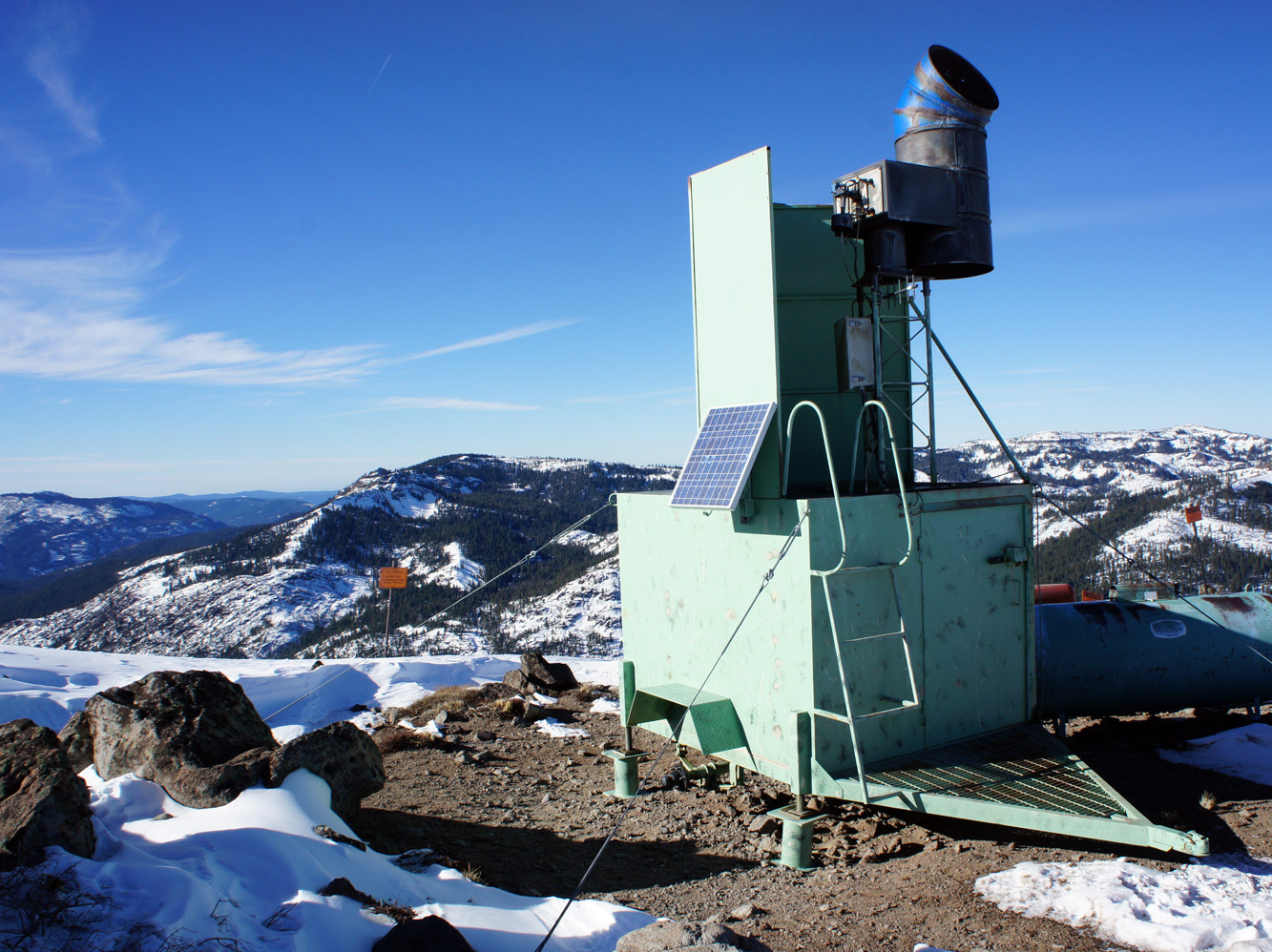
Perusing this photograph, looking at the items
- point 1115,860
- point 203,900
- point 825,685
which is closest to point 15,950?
point 203,900

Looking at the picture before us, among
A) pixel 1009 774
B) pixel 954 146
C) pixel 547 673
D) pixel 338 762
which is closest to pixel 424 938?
pixel 338 762

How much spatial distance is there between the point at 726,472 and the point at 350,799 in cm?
480

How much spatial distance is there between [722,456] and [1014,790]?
4.14 m

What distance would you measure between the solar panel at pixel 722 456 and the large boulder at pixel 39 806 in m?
5.66

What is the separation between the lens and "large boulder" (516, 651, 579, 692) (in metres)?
15.3

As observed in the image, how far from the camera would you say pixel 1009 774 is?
7.70m

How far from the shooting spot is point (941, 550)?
28.1 feet

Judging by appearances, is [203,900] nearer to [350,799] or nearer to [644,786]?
[350,799]

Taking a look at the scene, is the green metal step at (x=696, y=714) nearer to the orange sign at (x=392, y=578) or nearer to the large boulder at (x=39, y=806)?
the large boulder at (x=39, y=806)

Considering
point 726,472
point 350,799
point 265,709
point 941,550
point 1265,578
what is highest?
point 726,472

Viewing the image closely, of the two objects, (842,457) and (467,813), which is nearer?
(467,813)

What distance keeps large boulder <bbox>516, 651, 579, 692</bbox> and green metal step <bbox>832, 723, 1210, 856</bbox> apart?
8281 millimetres

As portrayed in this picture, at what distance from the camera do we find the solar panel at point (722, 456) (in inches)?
321

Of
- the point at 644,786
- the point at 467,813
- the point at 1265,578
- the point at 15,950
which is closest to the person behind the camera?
the point at 15,950
